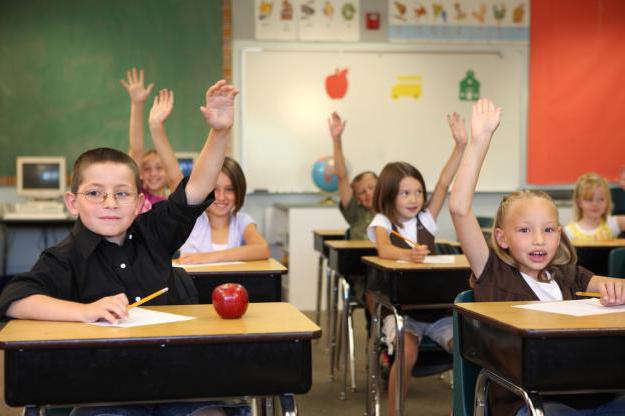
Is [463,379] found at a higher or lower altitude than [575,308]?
lower

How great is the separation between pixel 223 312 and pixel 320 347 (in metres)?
3.55

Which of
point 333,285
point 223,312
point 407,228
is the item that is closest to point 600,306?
point 223,312

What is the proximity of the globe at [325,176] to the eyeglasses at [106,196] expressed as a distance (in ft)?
16.0

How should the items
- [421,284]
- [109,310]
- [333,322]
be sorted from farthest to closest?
[333,322] < [421,284] < [109,310]

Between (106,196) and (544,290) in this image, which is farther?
(544,290)

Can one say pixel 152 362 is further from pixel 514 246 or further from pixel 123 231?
pixel 514 246

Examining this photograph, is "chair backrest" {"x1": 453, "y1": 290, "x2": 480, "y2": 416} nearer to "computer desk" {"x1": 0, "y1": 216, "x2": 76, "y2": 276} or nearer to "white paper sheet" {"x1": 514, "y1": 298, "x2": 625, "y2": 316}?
"white paper sheet" {"x1": 514, "y1": 298, "x2": 625, "y2": 316}

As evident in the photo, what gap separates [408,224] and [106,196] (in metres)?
2.13

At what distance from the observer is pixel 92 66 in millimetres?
6980

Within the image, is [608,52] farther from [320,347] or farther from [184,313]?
[184,313]

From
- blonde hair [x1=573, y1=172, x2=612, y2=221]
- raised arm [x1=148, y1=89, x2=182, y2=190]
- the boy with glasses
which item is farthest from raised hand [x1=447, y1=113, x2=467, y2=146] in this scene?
blonde hair [x1=573, y1=172, x2=612, y2=221]

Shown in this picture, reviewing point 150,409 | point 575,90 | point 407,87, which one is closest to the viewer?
point 150,409

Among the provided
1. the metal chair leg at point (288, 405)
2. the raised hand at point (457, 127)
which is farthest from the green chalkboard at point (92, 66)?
the metal chair leg at point (288, 405)

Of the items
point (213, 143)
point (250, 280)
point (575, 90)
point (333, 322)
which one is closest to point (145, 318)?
point (213, 143)
